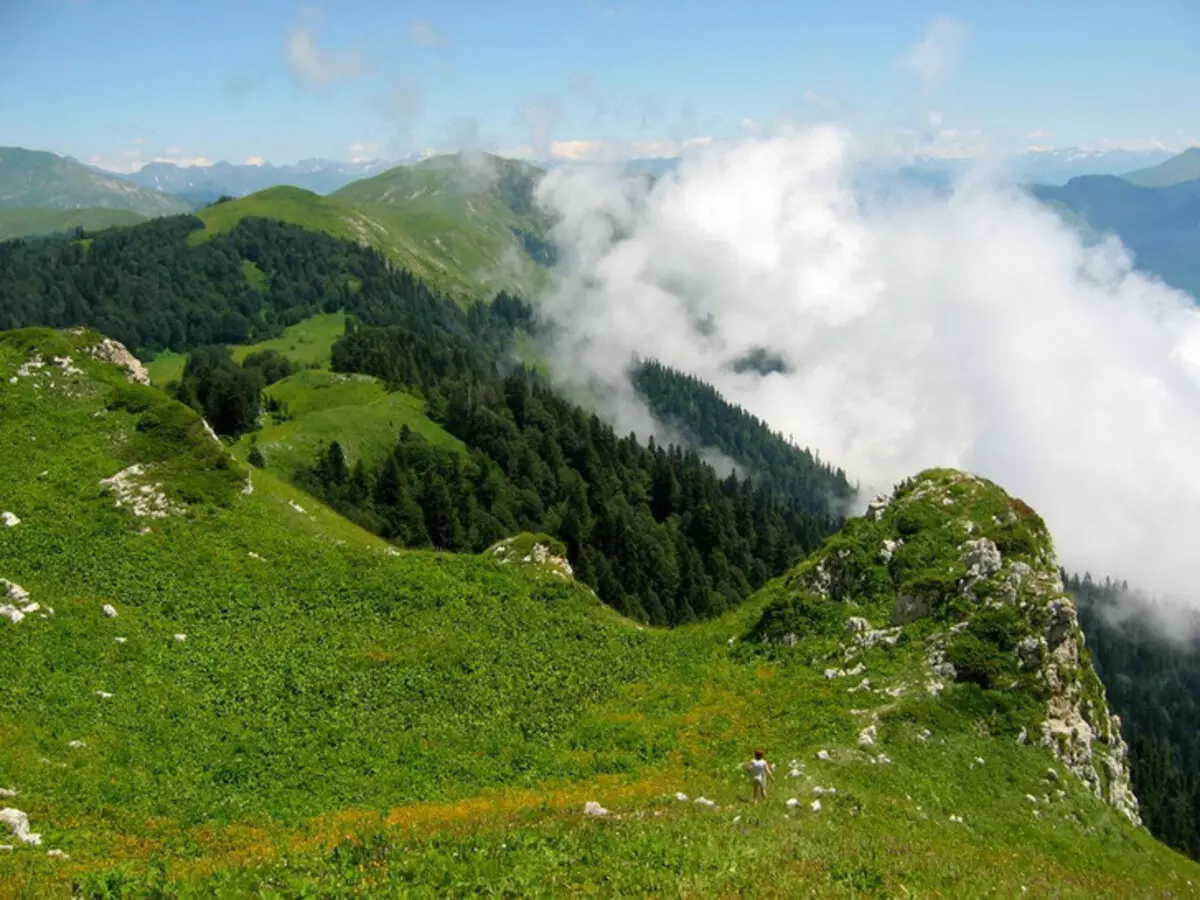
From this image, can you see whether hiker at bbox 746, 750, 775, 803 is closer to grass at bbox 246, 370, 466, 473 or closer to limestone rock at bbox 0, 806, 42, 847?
limestone rock at bbox 0, 806, 42, 847

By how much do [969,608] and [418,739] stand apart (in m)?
27.7

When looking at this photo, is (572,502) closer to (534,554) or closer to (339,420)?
(339,420)

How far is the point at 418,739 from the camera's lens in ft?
101

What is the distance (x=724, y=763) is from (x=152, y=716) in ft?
72.6

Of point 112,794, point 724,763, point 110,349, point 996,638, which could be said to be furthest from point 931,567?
point 110,349

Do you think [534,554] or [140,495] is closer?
[140,495]

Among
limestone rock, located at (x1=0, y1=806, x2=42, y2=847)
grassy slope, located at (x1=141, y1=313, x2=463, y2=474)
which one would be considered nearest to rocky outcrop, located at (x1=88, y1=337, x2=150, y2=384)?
grassy slope, located at (x1=141, y1=313, x2=463, y2=474)

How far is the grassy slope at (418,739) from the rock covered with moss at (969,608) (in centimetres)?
251

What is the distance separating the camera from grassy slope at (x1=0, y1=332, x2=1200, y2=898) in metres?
16.9

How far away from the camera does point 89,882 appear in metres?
14.4

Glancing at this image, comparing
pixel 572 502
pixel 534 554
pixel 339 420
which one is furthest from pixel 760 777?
pixel 572 502

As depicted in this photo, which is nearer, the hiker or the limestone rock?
the limestone rock

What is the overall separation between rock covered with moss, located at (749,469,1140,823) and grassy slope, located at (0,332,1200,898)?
2509 mm

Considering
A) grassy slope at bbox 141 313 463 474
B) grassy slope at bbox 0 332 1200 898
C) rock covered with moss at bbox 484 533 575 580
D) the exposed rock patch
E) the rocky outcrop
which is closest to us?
grassy slope at bbox 0 332 1200 898
